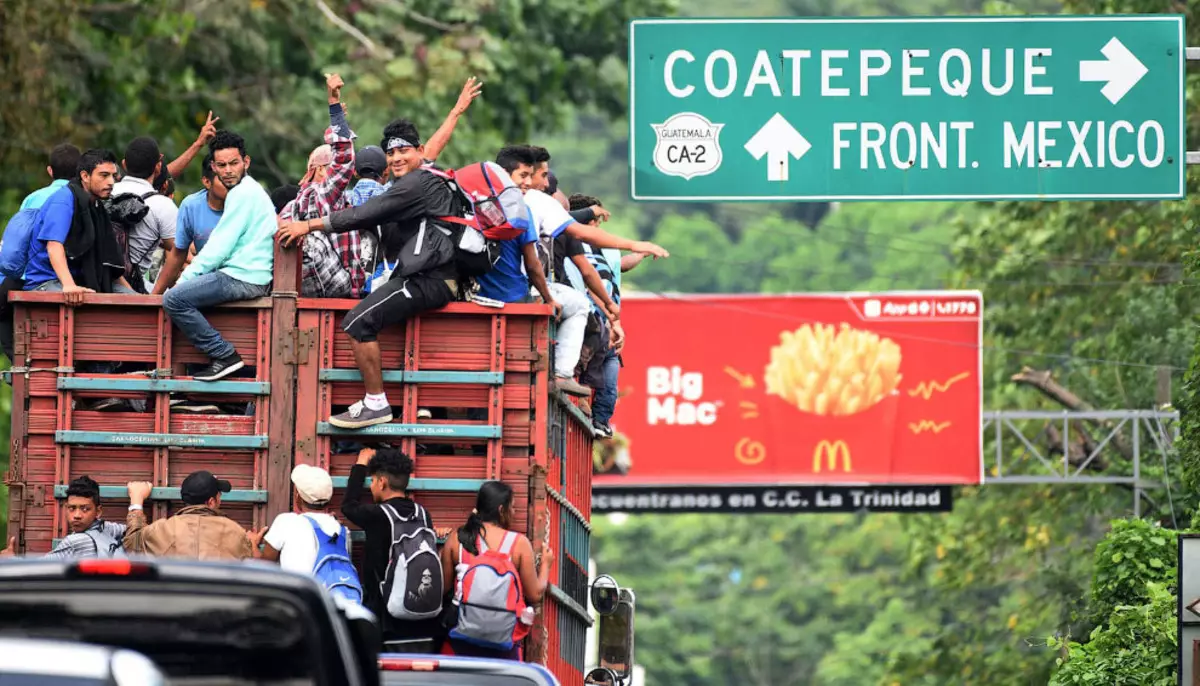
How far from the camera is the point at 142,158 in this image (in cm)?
1397

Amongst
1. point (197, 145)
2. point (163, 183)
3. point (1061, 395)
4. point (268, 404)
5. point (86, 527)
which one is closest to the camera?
point (86, 527)

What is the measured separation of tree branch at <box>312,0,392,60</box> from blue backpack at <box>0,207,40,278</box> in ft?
46.7

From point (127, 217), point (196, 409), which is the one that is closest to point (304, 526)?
point (196, 409)

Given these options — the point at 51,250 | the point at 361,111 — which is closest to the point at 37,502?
the point at 51,250

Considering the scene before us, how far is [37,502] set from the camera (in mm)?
12297

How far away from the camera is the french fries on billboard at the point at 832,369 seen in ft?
108

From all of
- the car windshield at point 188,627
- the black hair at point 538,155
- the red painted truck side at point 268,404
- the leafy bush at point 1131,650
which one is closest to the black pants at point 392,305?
the red painted truck side at point 268,404

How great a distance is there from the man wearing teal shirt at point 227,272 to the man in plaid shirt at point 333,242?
0.22 meters

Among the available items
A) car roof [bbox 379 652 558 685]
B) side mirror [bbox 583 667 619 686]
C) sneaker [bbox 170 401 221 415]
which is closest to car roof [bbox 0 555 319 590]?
car roof [bbox 379 652 558 685]

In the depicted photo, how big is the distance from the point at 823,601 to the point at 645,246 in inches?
2048

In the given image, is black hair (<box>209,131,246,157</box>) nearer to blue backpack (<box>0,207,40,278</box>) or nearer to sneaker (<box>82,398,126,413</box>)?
blue backpack (<box>0,207,40,278</box>)

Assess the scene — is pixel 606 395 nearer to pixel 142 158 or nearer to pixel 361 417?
pixel 142 158

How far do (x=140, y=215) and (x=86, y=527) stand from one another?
223cm

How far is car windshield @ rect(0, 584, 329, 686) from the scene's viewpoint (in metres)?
7.84
